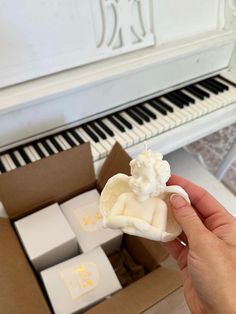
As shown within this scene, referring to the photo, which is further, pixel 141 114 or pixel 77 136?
pixel 141 114

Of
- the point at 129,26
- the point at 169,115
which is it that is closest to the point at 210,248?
the point at 169,115

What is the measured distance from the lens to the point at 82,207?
104 cm

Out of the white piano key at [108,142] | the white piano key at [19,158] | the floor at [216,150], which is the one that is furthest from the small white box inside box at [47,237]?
the floor at [216,150]

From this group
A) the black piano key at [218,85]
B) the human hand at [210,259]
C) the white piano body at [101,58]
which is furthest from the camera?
the black piano key at [218,85]

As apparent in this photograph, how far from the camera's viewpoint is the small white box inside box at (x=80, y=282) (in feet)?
2.72

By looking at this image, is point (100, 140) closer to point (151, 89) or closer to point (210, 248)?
point (151, 89)

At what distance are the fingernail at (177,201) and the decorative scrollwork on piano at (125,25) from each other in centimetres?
73

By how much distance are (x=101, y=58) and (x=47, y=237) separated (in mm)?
691

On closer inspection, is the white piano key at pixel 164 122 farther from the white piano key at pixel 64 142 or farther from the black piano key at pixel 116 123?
the white piano key at pixel 64 142

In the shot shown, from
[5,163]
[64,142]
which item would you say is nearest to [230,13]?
[64,142]

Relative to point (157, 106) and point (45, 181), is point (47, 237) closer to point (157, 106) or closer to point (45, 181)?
point (45, 181)

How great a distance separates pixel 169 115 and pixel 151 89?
15 centimetres

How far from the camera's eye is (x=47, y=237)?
36.9 inches

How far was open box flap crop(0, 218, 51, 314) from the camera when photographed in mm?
745
